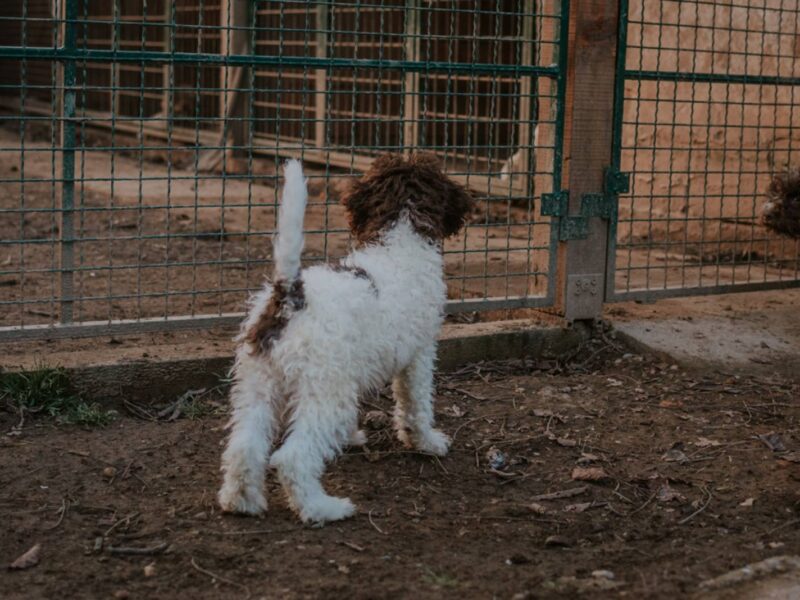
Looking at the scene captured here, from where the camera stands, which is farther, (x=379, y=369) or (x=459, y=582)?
(x=379, y=369)

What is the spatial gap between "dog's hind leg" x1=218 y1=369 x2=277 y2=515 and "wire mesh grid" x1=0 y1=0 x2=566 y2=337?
4.17 feet

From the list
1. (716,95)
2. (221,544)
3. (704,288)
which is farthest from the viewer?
(716,95)

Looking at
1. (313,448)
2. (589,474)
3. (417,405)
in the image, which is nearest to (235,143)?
(417,405)

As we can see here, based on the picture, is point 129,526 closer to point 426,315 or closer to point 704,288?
point 426,315

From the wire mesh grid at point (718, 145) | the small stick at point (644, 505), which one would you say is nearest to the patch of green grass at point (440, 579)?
the small stick at point (644, 505)

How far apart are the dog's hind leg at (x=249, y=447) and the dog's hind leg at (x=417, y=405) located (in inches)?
32.6

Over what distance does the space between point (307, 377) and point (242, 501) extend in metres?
0.51

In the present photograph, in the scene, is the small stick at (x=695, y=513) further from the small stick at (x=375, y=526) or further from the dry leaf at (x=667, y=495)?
the small stick at (x=375, y=526)

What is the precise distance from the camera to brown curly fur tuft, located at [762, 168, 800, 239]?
688cm

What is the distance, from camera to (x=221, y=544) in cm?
395

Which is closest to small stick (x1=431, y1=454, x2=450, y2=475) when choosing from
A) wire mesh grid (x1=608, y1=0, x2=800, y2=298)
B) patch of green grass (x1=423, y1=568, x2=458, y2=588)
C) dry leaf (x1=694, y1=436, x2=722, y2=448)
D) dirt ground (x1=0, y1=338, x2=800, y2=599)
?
dirt ground (x1=0, y1=338, x2=800, y2=599)

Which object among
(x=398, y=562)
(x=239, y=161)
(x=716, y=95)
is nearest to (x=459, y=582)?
(x=398, y=562)

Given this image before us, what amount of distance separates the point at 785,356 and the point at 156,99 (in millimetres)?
13466

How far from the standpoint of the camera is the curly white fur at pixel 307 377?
13.2 ft
